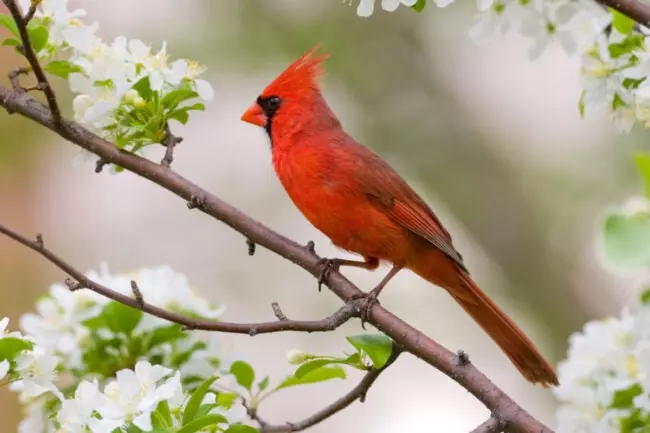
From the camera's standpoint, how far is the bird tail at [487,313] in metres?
2.42

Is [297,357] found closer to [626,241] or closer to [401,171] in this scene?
[626,241]

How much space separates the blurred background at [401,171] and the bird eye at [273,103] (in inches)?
75.0

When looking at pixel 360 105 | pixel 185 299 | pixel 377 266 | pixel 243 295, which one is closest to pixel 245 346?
pixel 243 295

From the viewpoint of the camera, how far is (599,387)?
1.86 m

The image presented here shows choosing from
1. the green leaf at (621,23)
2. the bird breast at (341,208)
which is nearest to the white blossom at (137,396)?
the green leaf at (621,23)

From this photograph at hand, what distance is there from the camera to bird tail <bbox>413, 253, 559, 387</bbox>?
242cm

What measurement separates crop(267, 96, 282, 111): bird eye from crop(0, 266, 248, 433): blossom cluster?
28.1 inches

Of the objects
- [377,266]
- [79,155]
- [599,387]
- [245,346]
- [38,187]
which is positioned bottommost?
[599,387]

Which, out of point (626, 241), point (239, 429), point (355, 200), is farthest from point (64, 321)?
point (626, 241)

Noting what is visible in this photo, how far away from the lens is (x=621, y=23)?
1689 millimetres

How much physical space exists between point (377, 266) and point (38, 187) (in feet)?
13.2

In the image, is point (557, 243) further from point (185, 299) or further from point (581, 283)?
point (185, 299)

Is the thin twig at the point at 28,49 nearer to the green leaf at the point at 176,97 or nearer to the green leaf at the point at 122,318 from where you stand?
the green leaf at the point at 176,97

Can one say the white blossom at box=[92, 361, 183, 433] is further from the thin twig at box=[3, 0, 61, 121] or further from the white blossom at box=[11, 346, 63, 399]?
the thin twig at box=[3, 0, 61, 121]
